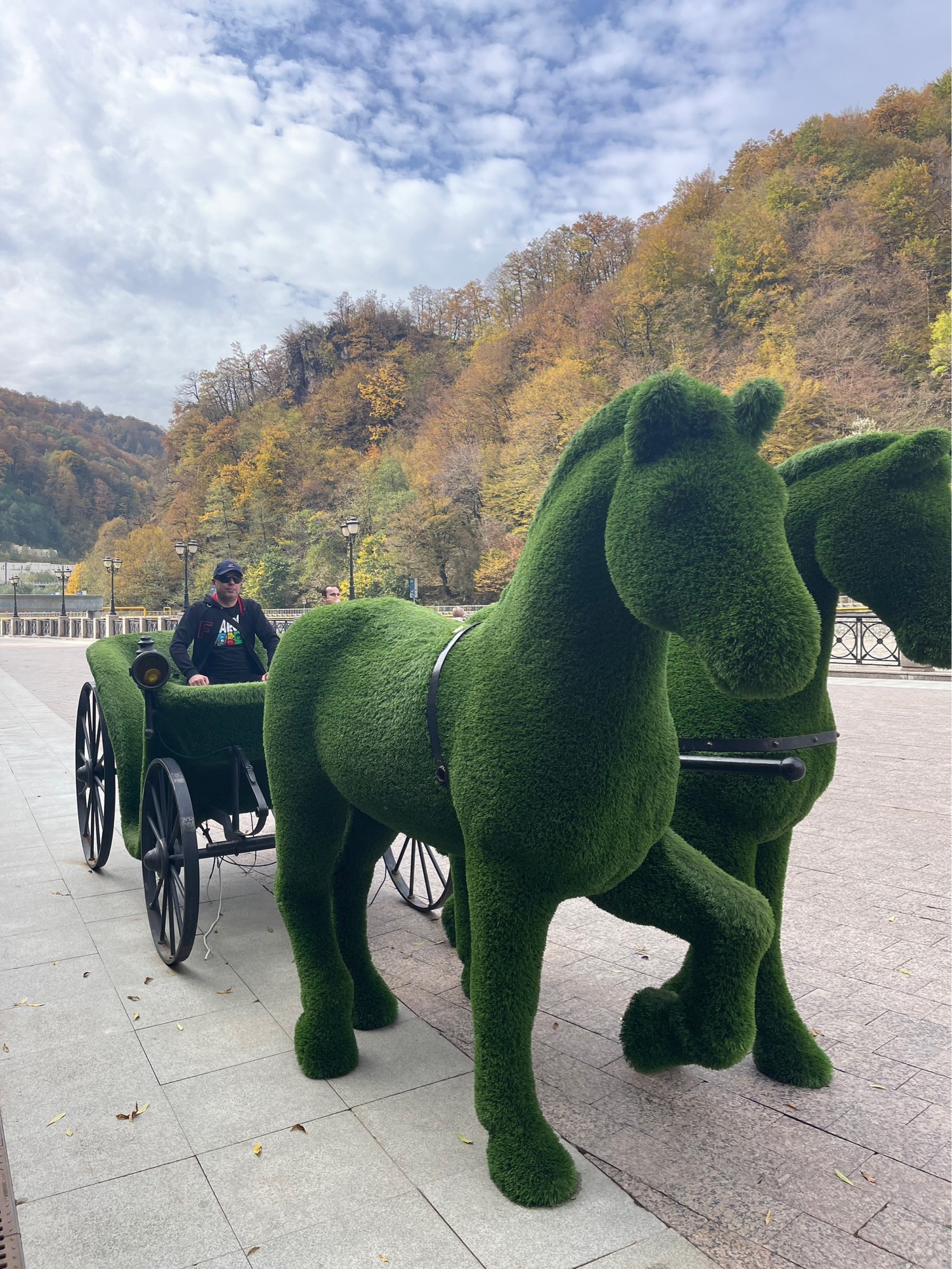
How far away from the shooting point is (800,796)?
8.18 feet

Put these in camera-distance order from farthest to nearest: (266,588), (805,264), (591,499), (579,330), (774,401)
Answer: (266,588) → (579,330) → (805,264) → (591,499) → (774,401)

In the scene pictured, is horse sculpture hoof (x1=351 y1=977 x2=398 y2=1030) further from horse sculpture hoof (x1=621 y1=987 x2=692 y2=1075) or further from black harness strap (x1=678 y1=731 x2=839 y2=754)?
black harness strap (x1=678 y1=731 x2=839 y2=754)

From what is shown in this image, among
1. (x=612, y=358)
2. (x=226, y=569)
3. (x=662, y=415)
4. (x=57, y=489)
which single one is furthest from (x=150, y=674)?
(x=57, y=489)

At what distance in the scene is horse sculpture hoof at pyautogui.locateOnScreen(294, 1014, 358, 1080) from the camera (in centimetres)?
279

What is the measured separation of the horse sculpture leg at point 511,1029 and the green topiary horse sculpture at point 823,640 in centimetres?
33

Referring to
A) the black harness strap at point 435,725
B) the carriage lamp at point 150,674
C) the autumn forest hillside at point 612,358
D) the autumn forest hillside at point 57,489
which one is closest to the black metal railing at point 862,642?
the autumn forest hillside at point 612,358

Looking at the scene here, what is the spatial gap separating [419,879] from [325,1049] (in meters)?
2.39

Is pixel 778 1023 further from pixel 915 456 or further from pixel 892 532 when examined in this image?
pixel 915 456

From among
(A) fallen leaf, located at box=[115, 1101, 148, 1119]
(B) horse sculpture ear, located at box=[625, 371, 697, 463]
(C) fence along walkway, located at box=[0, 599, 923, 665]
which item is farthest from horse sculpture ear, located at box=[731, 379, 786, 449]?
(C) fence along walkway, located at box=[0, 599, 923, 665]

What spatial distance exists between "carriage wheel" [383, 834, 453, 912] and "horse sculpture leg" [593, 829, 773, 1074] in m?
1.90

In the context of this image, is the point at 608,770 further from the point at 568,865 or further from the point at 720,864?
the point at 720,864

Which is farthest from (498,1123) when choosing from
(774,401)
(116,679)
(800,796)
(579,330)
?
(579,330)

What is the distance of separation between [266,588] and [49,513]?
86109 mm

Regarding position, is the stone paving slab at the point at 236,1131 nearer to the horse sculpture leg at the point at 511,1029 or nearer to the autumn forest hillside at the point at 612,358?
the horse sculpture leg at the point at 511,1029
